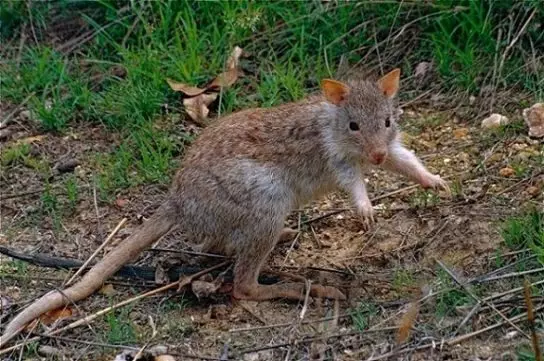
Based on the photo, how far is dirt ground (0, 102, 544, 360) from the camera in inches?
212

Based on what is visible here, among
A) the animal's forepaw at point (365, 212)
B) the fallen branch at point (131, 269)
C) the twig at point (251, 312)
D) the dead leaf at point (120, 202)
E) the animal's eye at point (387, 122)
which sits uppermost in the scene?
the animal's eye at point (387, 122)

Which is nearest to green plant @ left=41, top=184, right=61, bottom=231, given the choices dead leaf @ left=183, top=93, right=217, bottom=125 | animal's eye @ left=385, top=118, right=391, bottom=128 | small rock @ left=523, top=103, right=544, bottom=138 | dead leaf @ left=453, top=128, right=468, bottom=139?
dead leaf @ left=183, top=93, right=217, bottom=125

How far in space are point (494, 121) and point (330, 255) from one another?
55.9 inches

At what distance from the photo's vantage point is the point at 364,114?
19.6 feet

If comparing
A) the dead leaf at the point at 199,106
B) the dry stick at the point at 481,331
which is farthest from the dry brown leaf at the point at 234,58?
the dry stick at the point at 481,331

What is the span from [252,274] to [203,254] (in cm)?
40

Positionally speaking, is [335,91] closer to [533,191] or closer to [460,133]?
[533,191]

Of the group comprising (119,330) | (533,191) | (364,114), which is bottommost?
(533,191)

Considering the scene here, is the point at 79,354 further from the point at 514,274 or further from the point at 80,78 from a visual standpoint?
the point at 80,78

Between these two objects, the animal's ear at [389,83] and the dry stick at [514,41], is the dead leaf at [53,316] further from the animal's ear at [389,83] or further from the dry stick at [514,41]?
the dry stick at [514,41]

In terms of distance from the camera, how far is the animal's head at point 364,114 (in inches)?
234

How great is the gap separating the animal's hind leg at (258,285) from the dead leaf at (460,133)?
1642 millimetres

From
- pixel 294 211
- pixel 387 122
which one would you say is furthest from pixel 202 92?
pixel 387 122

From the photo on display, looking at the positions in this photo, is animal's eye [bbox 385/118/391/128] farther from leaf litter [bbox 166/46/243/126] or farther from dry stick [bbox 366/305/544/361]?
leaf litter [bbox 166/46/243/126]
